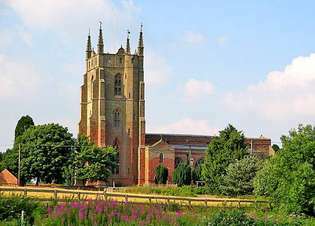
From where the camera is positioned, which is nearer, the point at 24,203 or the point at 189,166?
the point at 24,203

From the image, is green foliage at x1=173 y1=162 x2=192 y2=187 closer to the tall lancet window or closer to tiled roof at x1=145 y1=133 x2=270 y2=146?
tiled roof at x1=145 y1=133 x2=270 y2=146

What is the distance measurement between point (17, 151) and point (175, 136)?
43780 millimetres

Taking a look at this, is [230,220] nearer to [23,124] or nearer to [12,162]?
[12,162]

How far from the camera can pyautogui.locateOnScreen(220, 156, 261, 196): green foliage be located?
205 ft

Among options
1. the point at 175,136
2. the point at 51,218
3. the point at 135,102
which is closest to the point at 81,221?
the point at 51,218

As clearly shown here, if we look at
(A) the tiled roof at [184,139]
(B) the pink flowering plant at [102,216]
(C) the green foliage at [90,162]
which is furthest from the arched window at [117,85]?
(B) the pink flowering plant at [102,216]

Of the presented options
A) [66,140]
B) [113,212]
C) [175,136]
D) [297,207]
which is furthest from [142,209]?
[175,136]

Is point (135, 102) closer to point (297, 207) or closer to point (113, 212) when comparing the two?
point (297, 207)

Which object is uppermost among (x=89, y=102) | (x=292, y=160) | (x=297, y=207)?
(x=89, y=102)

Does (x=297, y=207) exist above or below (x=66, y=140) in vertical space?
below

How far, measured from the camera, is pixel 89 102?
118 meters

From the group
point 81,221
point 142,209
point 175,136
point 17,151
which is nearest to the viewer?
point 81,221

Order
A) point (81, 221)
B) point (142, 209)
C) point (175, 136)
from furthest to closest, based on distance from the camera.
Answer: point (175, 136) < point (142, 209) < point (81, 221)

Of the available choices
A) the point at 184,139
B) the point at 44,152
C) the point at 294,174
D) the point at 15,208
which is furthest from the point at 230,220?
the point at 184,139
